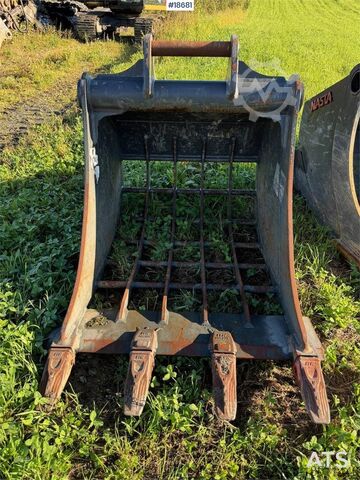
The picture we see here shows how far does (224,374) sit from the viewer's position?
1.79 meters

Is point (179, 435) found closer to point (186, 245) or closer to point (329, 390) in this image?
point (329, 390)

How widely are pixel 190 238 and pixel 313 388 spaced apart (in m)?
1.57

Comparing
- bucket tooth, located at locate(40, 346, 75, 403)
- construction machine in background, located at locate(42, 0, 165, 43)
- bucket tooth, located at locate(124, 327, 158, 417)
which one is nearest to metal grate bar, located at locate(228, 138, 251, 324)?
bucket tooth, located at locate(124, 327, 158, 417)

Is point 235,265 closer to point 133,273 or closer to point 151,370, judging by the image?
point 133,273

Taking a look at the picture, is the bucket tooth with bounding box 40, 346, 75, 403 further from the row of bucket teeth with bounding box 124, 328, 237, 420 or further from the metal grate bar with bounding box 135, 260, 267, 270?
the metal grate bar with bounding box 135, 260, 267, 270

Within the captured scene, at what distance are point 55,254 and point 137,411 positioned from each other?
1446mm

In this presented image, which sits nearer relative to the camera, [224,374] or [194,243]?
[224,374]

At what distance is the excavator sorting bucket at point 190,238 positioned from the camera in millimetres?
1943

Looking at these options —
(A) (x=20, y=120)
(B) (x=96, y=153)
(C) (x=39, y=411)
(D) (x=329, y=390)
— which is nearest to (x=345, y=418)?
(D) (x=329, y=390)

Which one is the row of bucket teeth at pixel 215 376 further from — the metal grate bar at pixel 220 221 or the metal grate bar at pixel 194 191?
the metal grate bar at pixel 194 191

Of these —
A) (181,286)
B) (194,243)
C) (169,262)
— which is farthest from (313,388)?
(194,243)

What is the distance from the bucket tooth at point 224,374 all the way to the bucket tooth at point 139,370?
0.28m

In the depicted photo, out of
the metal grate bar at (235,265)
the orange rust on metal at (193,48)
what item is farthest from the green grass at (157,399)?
the orange rust on metal at (193,48)

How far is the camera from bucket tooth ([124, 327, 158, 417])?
1.71 metres
